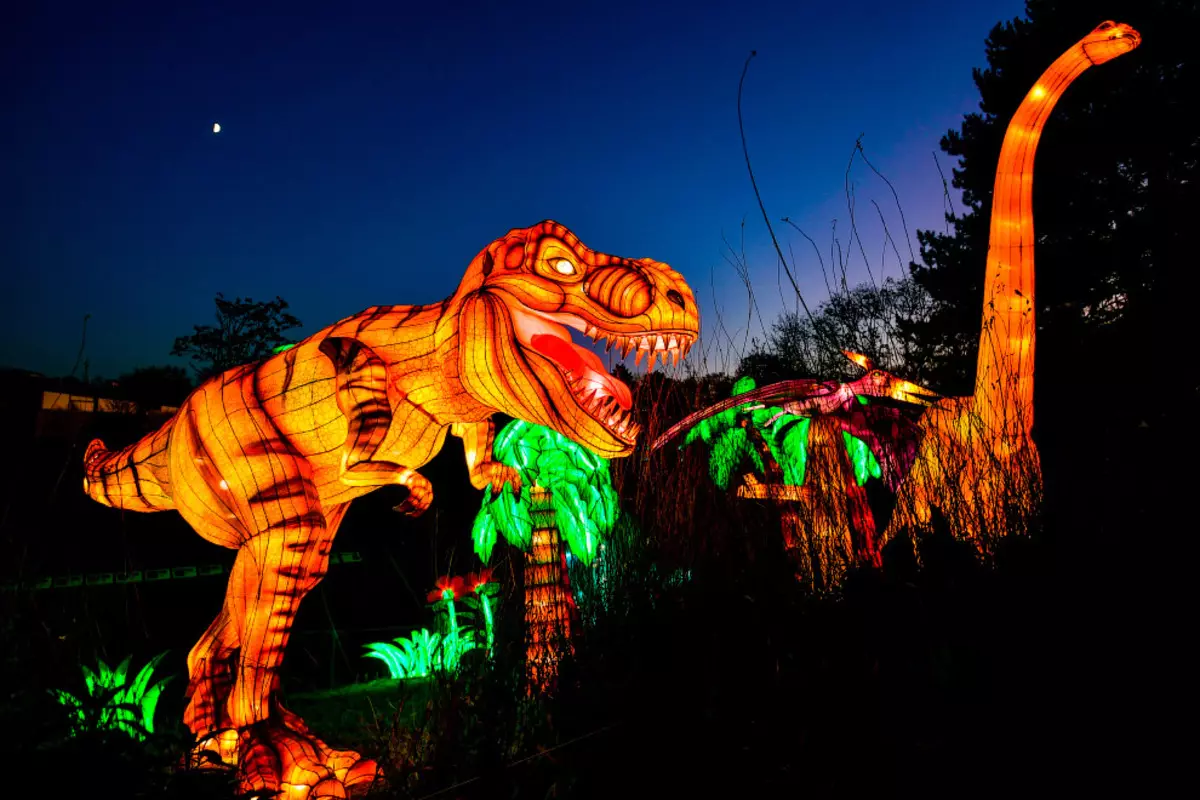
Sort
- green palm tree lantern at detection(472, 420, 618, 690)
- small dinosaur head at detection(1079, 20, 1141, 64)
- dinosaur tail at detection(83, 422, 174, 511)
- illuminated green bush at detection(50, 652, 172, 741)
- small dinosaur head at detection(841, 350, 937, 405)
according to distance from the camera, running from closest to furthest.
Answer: illuminated green bush at detection(50, 652, 172, 741) → dinosaur tail at detection(83, 422, 174, 511) → green palm tree lantern at detection(472, 420, 618, 690) → small dinosaur head at detection(1079, 20, 1141, 64) → small dinosaur head at detection(841, 350, 937, 405)

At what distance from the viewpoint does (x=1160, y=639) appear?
6.46 ft

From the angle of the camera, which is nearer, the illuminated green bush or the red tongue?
the illuminated green bush

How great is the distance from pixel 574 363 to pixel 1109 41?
356 centimetres

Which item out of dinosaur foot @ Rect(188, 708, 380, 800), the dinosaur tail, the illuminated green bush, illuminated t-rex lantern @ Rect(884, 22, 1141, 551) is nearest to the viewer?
the illuminated green bush

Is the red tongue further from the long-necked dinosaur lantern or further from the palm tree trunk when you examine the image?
the long-necked dinosaur lantern

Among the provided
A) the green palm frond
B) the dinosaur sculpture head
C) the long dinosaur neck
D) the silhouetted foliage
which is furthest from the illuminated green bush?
the silhouetted foliage

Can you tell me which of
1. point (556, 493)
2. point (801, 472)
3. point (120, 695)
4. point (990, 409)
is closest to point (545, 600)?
Result: point (556, 493)

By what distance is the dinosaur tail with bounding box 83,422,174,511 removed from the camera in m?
2.19

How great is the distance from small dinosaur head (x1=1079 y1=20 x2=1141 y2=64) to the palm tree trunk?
11.8 ft

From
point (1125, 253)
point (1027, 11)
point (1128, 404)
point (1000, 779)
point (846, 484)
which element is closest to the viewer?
point (1000, 779)

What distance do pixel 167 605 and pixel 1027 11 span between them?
11563 millimetres

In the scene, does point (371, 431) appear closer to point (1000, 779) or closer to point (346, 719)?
point (346, 719)

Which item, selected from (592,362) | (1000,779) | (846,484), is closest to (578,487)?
(846,484)

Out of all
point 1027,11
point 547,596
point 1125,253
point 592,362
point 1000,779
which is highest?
point 1027,11
